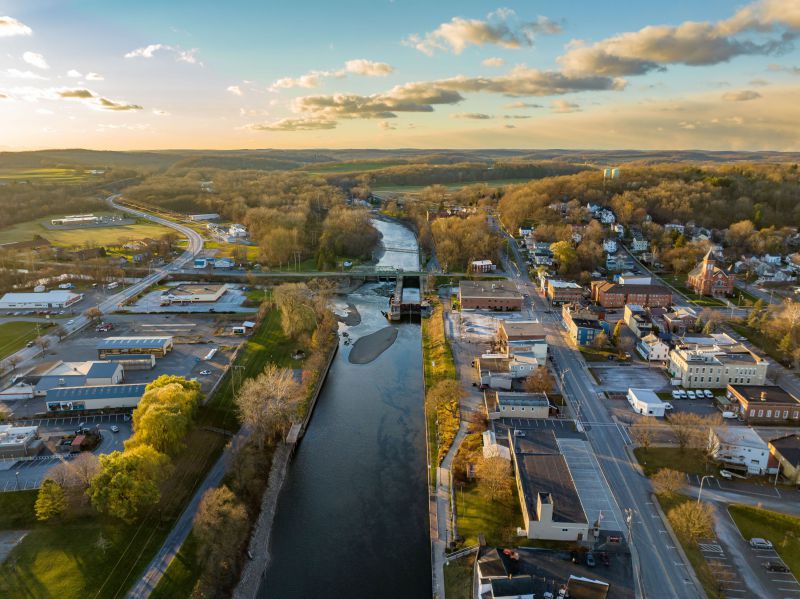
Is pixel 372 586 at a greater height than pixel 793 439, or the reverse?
pixel 793 439

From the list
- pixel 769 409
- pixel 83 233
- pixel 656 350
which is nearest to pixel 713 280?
pixel 656 350

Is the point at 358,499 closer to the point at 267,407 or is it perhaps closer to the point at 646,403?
the point at 267,407

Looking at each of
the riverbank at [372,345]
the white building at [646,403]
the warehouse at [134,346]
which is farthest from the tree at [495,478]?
the warehouse at [134,346]

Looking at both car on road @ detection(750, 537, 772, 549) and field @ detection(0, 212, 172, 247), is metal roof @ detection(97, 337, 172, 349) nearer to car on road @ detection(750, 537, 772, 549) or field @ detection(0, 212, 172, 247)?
car on road @ detection(750, 537, 772, 549)

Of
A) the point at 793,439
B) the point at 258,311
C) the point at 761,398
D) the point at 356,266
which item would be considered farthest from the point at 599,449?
the point at 356,266

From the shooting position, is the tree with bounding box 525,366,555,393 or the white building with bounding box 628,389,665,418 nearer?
the white building with bounding box 628,389,665,418

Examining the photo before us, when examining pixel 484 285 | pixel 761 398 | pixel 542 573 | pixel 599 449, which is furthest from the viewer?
pixel 484 285

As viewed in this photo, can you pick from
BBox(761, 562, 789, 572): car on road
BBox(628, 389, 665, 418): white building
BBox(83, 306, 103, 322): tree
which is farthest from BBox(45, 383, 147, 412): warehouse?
BBox(761, 562, 789, 572): car on road

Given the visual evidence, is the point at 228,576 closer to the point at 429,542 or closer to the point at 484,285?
the point at 429,542
